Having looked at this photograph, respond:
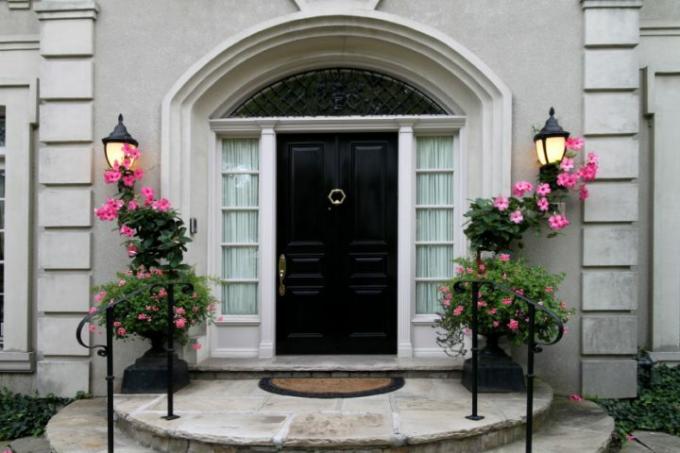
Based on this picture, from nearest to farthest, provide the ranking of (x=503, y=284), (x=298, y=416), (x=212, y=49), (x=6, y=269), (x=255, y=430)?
(x=255, y=430) < (x=298, y=416) < (x=503, y=284) < (x=212, y=49) < (x=6, y=269)

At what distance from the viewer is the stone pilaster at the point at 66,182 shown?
5.23 meters

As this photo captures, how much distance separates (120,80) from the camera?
527 cm

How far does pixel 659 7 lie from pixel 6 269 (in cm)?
711

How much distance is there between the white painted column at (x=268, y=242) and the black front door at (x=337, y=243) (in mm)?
95

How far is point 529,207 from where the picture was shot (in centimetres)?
488

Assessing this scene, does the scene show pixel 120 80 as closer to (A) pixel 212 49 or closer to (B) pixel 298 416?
(A) pixel 212 49

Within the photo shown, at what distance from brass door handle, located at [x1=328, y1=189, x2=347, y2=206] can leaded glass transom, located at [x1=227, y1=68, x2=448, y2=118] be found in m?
0.78

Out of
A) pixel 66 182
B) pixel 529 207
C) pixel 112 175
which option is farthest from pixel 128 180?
pixel 529 207

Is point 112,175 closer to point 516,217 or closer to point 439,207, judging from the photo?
point 439,207

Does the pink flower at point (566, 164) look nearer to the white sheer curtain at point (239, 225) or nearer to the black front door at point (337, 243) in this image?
the black front door at point (337, 243)

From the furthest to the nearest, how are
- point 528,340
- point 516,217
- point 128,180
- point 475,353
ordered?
point 128,180 < point 516,217 < point 475,353 < point 528,340

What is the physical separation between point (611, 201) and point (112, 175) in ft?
14.8

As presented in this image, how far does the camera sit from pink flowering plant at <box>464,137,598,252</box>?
4781 mm

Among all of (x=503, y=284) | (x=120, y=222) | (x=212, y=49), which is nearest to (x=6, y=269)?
(x=120, y=222)
